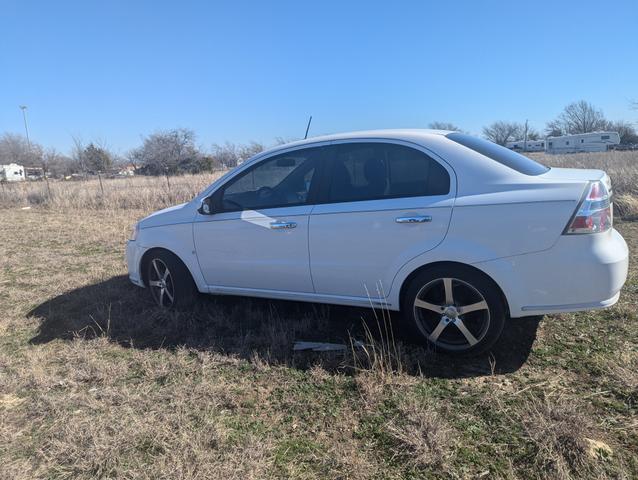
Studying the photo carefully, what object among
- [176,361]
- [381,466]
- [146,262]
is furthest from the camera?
[146,262]

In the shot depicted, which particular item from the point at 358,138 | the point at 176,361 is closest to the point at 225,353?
the point at 176,361

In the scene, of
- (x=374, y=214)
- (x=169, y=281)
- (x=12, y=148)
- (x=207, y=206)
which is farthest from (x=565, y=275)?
(x=12, y=148)

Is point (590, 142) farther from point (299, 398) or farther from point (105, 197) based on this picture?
point (299, 398)

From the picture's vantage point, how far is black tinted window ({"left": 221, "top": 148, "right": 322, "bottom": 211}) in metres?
3.86

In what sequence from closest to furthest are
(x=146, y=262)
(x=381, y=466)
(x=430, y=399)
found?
(x=381, y=466), (x=430, y=399), (x=146, y=262)

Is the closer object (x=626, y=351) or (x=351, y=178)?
(x=626, y=351)

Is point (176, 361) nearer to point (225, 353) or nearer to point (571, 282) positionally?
point (225, 353)

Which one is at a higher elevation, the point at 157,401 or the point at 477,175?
the point at 477,175

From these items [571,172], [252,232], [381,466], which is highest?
[571,172]

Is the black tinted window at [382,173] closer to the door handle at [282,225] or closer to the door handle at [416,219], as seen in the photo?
the door handle at [416,219]

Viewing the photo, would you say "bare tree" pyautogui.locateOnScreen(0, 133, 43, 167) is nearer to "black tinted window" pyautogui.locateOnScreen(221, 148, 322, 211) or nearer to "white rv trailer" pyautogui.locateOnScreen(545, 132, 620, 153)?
"black tinted window" pyautogui.locateOnScreen(221, 148, 322, 211)

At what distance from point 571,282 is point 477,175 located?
37.1 inches

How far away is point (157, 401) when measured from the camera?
3025 millimetres

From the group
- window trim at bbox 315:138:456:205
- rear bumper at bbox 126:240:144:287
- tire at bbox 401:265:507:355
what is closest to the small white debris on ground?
tire at bbox 401:265:507:355
